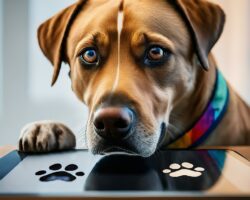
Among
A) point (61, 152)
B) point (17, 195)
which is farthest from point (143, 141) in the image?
point (17, 195)

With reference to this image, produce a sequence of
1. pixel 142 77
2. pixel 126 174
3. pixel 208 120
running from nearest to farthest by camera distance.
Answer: pixel 126 174 < pixel 142 77 < pixel 208 120

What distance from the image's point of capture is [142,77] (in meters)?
1.01

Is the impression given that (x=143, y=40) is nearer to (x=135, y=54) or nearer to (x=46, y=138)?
(x=135, y=54)

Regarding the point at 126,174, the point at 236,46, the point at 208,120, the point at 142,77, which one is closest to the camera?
the point at 126,174

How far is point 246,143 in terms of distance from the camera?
46.3 inches

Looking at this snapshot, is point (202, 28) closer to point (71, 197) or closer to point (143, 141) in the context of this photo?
point (143, 141)

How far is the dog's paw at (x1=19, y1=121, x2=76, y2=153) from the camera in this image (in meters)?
1.00

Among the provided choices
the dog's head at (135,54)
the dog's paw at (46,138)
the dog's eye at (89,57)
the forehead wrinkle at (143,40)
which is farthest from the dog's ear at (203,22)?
the dog's paw at (46,138)

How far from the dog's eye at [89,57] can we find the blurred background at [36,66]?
7.3 inches

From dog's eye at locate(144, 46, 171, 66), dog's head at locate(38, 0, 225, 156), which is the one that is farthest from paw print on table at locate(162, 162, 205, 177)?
dog's eye at locate(144, 46, 171, 66)

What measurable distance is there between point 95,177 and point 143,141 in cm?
18

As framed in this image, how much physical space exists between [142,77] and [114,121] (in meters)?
0.20

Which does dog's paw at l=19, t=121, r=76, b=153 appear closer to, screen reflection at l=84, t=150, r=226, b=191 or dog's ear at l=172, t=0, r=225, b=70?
screen reflection at l=84, t=150, r=226, b=191

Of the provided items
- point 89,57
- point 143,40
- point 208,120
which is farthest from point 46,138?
point 208,120
